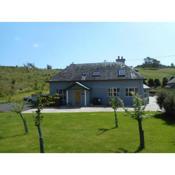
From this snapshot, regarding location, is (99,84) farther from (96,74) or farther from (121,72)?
(121,72)

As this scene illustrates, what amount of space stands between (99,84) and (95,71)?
77.4 inches

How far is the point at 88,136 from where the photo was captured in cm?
1366

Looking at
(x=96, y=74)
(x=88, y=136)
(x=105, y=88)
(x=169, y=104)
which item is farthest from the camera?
(x=96, y=74)

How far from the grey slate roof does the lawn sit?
1129 cm

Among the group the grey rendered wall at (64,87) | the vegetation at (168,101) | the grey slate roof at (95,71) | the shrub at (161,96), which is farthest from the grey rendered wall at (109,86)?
the vegetation at (168,101)

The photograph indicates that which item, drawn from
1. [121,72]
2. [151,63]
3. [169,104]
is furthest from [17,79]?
[151,63]

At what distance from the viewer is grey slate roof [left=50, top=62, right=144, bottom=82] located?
2953 centimetres

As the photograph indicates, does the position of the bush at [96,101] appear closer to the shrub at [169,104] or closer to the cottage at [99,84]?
the cottage at [99,84]

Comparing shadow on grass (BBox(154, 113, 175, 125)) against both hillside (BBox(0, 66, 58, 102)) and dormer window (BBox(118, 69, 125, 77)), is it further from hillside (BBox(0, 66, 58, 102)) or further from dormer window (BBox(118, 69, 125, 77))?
hillside (BBox(0, 66, 58, 102))

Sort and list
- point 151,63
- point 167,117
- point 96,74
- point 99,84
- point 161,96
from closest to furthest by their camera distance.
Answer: point 167,117 < point 161,96 < point 99,84 < point 96,74 < point 151,63

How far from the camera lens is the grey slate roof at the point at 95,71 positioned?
2953cm
